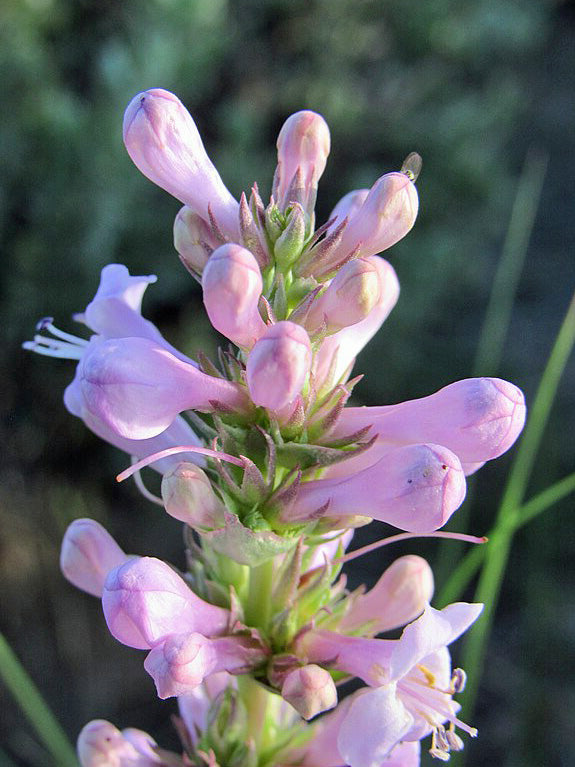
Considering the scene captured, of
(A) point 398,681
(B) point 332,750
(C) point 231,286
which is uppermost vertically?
(C) point 231,286

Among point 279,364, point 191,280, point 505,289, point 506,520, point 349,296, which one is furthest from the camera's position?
point 191,280

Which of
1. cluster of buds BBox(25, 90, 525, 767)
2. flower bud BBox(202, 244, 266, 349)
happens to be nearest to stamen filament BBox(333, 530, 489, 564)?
cluster of buds BBox(25, 90, 525, 767)

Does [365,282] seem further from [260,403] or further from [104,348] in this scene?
[104,348]

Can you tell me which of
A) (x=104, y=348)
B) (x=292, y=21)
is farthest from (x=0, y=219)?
(x=104, y=348)

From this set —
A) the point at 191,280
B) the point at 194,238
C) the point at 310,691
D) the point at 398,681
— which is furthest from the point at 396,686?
the point at 191,280

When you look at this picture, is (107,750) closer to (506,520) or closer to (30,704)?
(30,704)

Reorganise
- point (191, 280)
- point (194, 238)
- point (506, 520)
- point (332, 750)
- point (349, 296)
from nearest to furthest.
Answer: point (349, 296) → point (194, 238) → point (332, 750) → point (506, 520) → point (191, 280)
